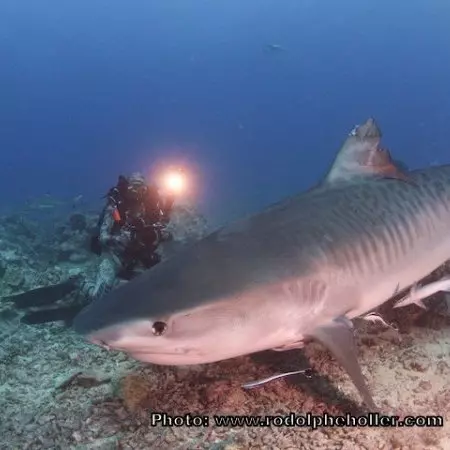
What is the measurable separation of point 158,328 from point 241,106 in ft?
508

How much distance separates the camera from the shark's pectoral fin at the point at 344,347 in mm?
3168

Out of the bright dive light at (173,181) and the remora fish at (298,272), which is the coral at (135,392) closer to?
the remora fish at (298,272)

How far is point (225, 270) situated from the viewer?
3107mm

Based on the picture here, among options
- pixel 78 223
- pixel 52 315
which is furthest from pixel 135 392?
pixel 78 223

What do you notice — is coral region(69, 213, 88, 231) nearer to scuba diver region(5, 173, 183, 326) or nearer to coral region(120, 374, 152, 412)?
scuba diver region(5, 173, 183, 326)

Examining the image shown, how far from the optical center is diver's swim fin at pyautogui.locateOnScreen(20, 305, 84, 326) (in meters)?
6.84

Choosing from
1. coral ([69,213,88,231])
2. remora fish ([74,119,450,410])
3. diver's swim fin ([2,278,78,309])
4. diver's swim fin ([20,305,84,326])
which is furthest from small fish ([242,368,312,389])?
coral ([69,213,88,231])

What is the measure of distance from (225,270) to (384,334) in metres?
2.31

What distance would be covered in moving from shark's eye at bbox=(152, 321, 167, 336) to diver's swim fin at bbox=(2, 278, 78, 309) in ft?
17.2

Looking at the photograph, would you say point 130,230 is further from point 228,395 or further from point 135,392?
point 228,395

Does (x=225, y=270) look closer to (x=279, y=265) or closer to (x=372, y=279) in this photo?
(x=279, y=265)

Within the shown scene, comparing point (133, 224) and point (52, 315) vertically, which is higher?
point (133, 224)

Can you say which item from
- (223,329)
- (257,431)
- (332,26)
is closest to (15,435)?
(257,431)

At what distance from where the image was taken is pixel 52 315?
23.1 feet
